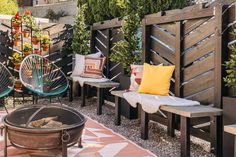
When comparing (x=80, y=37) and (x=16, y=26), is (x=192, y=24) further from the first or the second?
(x=16, y=26)

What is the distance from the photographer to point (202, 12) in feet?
11.6

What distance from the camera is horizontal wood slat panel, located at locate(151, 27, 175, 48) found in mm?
4117

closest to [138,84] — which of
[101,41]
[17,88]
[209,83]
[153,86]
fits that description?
[153,86]

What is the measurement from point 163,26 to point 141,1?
1.96m

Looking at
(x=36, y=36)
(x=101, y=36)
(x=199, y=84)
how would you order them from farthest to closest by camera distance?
(x=101, y=36)
(x=36, y=36)
(x=199, y=84)

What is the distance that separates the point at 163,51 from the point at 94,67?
1931 millimetres

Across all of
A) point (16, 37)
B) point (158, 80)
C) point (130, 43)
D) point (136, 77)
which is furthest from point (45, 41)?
point (158, 80)

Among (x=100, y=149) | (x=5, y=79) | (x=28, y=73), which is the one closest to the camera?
(x=100, y=149)

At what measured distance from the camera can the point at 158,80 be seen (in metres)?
3.93

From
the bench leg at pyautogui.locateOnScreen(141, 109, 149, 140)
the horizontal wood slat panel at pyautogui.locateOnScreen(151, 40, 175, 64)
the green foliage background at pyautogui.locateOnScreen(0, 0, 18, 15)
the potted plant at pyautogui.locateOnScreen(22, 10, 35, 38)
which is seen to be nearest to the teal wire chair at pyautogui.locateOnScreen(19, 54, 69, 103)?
the potted plant at pyautogui.locateOnScreen(22, 10, 35, 38)

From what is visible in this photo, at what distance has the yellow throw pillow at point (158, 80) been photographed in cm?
390

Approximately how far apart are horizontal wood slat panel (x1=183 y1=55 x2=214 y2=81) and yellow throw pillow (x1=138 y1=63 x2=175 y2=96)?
19 cm

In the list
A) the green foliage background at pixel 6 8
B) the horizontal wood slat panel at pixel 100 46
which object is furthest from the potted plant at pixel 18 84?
the green foliage background at pixel 6 8

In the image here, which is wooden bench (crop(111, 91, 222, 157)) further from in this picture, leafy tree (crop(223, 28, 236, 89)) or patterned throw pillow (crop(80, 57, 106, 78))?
patterned throw pillow (crop(80, 57, 106, 78))
